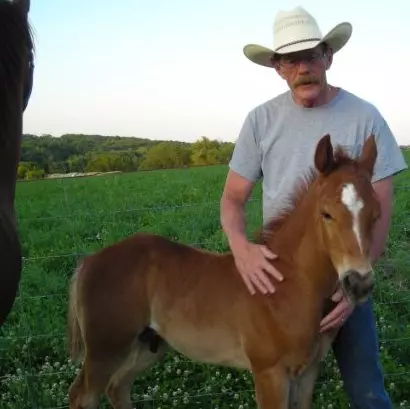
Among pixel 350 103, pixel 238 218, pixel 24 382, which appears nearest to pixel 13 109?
pixel 238 218

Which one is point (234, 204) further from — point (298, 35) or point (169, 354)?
point (169, 354)

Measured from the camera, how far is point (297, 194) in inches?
128

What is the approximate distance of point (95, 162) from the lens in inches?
207

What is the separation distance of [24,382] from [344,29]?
328 cm

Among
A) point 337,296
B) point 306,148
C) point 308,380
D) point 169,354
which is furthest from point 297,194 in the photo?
point 169,354

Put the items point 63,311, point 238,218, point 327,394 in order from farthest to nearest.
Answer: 1. point 63,311
2. point 327,394
3. point 238,218

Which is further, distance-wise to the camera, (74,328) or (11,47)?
(74,328)

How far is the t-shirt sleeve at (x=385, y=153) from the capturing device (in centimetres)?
314

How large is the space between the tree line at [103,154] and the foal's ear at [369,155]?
1665mm

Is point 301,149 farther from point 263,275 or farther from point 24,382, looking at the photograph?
point 24,382

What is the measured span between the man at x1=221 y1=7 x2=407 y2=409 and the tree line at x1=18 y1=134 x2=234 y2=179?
4.11 ft

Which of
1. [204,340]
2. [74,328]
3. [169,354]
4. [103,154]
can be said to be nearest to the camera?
[204,340]

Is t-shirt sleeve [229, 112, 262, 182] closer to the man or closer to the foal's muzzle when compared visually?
the man

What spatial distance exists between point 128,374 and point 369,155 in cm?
222
